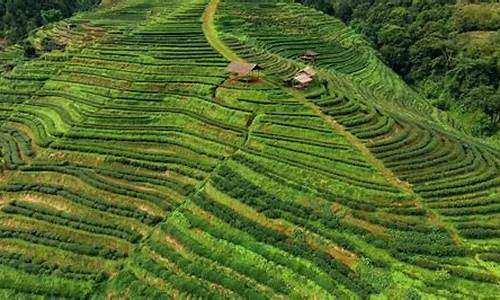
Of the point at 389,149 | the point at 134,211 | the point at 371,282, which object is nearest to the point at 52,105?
the point at 134,211

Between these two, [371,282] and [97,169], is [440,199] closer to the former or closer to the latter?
[371,282]

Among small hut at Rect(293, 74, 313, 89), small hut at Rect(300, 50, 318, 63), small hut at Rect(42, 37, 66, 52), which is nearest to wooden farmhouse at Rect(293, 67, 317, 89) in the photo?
small hut at Rect(293, 74, 313, 89)

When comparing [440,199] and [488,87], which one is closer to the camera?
[440,199]

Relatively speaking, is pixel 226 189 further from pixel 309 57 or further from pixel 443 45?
A: pixel 443 45

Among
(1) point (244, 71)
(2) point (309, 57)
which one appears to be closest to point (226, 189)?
(1) point (244, 71)

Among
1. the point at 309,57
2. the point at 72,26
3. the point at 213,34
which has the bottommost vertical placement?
the point at 309,57

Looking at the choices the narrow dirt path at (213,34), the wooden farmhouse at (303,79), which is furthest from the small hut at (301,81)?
the narrow dirt path at (213,34)

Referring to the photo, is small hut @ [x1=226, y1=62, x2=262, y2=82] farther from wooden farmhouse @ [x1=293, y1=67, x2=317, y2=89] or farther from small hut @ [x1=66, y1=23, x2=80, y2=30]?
small hut @ [x1=66, y1=23, x2=80, y2=30]

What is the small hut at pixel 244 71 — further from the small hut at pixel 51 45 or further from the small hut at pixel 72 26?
the small hut at pixel 72 26
